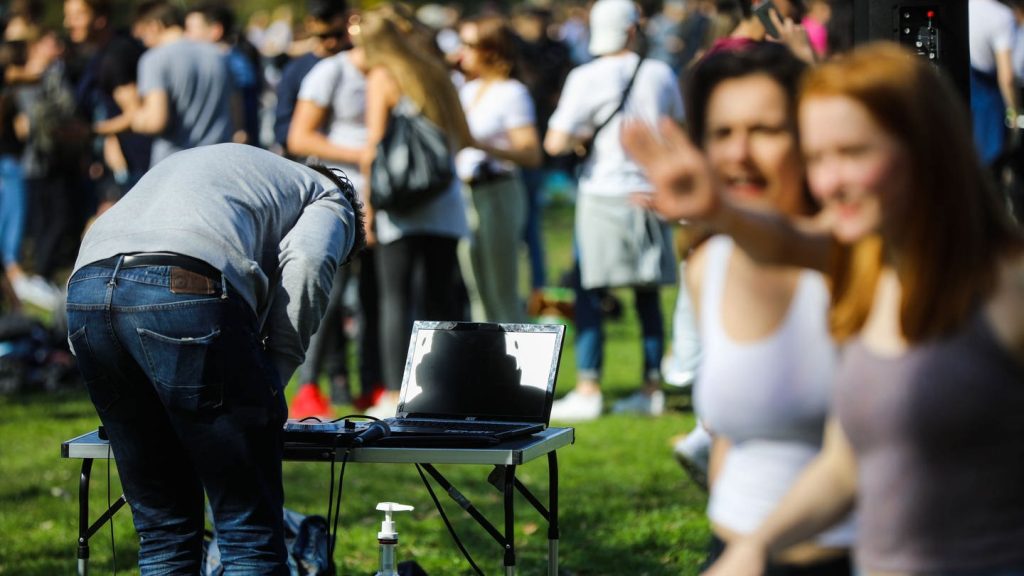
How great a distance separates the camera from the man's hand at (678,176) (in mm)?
2150

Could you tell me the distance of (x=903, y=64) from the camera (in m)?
2.19

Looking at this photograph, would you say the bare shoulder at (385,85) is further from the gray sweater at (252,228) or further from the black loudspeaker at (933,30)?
the black loudspeaker at (933,30)

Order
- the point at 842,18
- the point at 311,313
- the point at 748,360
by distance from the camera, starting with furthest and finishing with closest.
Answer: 1. the point at 842,18
2. the point at 311,313
3. the point at 748,360

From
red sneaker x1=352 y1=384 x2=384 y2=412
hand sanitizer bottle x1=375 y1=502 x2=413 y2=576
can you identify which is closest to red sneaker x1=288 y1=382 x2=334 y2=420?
red sneaker x1=352 y1=384 x2=384 y2=412

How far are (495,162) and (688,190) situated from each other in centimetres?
653

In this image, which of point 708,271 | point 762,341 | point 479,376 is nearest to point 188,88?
point 479,376

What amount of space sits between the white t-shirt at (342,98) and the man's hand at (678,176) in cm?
585

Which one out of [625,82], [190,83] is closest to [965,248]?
[625,82]

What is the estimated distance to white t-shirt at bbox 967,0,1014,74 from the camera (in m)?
8.02

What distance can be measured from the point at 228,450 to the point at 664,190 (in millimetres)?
1860

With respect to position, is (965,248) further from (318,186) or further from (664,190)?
(318,186)

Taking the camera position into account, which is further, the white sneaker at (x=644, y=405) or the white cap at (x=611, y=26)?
the white sneaker at (x=644, y=405)

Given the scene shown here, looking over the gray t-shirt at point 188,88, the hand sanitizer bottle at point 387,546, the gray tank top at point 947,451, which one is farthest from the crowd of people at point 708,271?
the gray t-shirt at point 188,88

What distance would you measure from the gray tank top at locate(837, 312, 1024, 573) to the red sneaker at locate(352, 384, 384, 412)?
633cm
